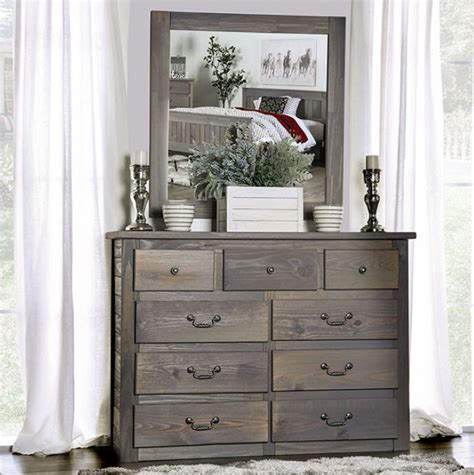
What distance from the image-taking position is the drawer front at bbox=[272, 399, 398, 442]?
3861 millimetres

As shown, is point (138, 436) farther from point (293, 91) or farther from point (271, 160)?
point (293, 91)

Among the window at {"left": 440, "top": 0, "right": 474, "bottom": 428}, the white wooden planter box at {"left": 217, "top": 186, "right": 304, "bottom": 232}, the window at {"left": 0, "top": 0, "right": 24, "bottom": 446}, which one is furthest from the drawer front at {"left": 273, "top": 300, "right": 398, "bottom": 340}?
the window at {"left": 0, "top": 0, "right": 24, "bottom": 446}

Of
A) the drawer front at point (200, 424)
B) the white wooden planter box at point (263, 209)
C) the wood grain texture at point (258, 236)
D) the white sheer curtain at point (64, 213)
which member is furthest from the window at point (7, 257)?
the white wooden planter box at point (263, 209)

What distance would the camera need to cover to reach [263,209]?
4.03 metres

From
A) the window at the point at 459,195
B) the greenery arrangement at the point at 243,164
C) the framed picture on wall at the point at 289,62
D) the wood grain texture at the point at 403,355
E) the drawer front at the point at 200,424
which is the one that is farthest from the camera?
the window at the point at 459,195

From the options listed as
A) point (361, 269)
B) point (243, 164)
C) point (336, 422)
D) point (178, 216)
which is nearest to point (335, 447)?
point (336, 422)

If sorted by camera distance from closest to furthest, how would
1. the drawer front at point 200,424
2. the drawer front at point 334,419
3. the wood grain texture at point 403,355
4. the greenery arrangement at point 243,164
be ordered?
the drawer front at point 200,424 → the drawer front at point 334,419 → the wood grain texture at point 403,355 → the greenery arrangement at point 243,164

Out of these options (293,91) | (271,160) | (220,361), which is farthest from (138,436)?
(293,91)

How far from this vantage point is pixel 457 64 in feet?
15.0

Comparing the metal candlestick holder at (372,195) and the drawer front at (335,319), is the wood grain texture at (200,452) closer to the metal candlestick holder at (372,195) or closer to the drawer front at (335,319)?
the drawer front at (335,319)

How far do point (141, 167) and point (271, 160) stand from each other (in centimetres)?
57

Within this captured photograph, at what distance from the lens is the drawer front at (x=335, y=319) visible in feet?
12.7

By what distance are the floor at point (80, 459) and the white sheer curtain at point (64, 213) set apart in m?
0.08

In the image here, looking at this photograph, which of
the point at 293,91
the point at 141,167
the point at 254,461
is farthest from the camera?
the point at 293,91
